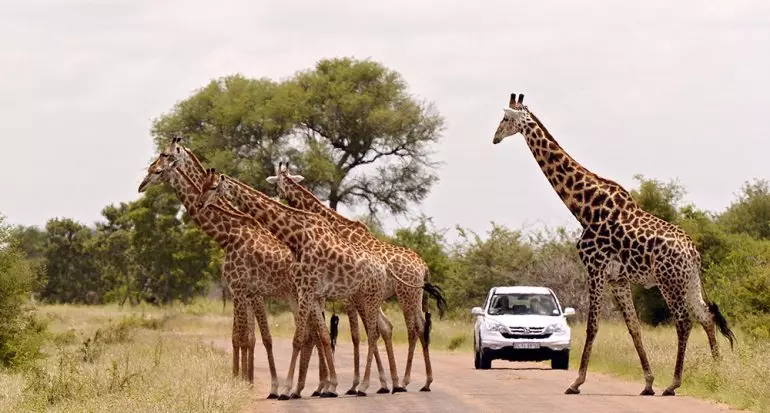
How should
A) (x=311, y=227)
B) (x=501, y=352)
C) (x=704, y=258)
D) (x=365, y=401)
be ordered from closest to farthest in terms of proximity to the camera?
(x=365, y=401)
(x=311, y=227)
(x=501, y=352)
(x=704, y=258)

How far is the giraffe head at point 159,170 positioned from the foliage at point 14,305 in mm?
3514

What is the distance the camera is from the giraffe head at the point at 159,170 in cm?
2283

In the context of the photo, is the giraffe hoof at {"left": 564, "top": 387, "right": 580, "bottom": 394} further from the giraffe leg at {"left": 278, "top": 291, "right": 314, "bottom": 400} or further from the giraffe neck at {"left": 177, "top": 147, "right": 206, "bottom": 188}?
the giraffe neck at {"left": 177, "top": 147, "right": 206, "bottom": 188}

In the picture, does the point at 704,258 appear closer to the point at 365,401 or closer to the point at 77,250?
the point at 365,401

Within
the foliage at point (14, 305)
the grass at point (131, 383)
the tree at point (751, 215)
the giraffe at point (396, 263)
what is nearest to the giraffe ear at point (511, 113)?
the giraffe at point (396, 263)

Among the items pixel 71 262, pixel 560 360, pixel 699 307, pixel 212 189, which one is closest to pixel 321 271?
pixel 212 189

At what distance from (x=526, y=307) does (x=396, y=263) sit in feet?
21.4

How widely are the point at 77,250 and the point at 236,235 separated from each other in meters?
56.5

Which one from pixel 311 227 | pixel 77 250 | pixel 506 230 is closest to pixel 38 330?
pixel 311 227

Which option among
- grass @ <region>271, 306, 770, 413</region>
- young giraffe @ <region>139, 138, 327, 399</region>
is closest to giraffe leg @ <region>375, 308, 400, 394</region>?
young giraffe @ <region>139, 138, 327, 399</region>

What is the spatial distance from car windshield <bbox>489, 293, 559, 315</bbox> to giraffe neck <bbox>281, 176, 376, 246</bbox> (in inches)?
209

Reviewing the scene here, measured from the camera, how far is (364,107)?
63.7 metres

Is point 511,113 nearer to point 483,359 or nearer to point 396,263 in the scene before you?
point 396,263

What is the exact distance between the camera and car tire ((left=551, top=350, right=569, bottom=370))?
90.6 feet
